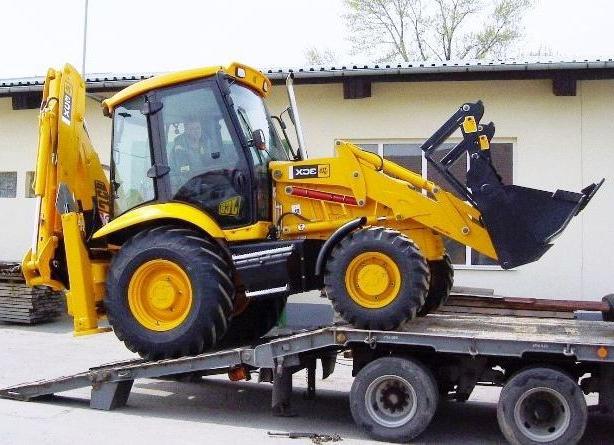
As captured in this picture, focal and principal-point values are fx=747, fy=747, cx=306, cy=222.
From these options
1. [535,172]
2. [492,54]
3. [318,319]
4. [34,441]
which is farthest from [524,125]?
[492,54]

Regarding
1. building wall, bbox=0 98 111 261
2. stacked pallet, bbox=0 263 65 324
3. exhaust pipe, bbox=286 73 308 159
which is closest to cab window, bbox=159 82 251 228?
exhaust pipe, bbox=286 73 308 159

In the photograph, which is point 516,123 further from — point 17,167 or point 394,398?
point 17,167

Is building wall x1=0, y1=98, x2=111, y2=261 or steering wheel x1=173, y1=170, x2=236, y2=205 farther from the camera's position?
building wall x1=0, y1=98, x2=111, y2=261

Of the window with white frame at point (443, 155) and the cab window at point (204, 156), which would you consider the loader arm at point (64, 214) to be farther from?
the window with white frame at point (443, 155)

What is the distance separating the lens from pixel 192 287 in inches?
263

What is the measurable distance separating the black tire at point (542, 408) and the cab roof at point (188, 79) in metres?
3.75

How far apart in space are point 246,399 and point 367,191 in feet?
8.86

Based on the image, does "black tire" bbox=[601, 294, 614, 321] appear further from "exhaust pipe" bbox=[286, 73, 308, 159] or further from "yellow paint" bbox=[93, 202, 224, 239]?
"yellow paint" bbox=[93, 202, 224, 239]

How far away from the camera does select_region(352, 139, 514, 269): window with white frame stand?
1152 centimetres

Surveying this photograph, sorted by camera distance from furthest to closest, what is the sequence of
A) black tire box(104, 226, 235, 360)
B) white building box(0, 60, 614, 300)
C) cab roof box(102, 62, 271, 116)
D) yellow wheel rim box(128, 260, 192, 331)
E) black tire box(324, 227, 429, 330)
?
white building box(0, 60, 614, 300), cab roof box(102, 62, 271, 116), yellow wheel rim box(128, 260, 192, 331), black tire box(104, 226, 235, 360), black tire box(324, 227, 429, 330)

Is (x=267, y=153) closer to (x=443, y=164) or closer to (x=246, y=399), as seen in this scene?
(x=443, y=164)

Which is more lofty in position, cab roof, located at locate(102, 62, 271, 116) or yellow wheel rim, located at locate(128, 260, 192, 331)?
cab roof, located at locate(102, 62, 271, 116)

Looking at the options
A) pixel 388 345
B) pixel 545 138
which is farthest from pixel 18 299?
pixel 545 138

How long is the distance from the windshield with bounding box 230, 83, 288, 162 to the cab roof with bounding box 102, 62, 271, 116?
0.31ft
